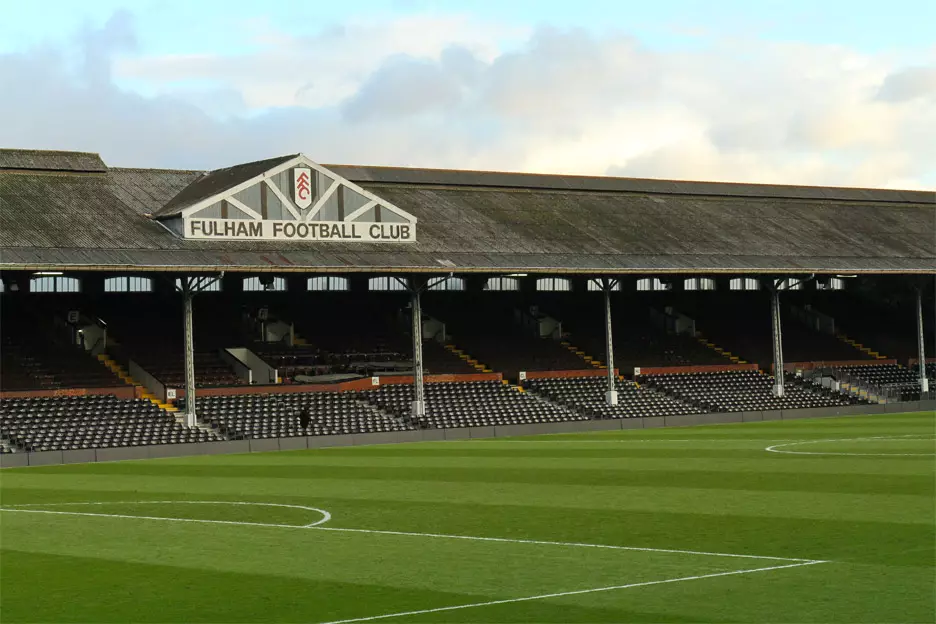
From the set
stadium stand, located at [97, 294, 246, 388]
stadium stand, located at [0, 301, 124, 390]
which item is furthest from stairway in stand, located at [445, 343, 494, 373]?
stadium stand, located at [0, 301, 124, 390]

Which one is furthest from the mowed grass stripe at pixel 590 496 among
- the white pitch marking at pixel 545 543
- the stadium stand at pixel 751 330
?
the stadium stand at pixel 751 330

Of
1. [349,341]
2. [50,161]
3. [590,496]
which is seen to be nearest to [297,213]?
[349,341]

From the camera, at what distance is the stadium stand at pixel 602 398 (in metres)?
57.8

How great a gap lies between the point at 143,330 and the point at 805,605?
47.9m

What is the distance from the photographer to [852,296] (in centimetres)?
7912

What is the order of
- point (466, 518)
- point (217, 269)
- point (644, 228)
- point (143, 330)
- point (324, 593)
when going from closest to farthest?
point (324, 593) → point (466, 518) → point (217, 269) → point (143, 330) → point (644, 228)

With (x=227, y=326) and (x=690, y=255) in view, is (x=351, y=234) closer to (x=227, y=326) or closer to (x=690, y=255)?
(x=227, y=326)

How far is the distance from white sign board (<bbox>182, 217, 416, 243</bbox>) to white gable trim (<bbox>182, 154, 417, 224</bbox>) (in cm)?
35

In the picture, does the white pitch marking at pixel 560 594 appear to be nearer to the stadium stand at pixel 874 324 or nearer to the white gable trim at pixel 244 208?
the white gable trim at pixel 244 208

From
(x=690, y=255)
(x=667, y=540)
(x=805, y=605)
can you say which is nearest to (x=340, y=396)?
(x=690, y=255)

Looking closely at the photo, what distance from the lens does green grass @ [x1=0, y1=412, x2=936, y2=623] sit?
49.2 ft

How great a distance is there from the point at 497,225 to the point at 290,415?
14.1 m

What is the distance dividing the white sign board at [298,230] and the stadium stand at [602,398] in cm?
967

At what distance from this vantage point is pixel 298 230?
53.8 m
